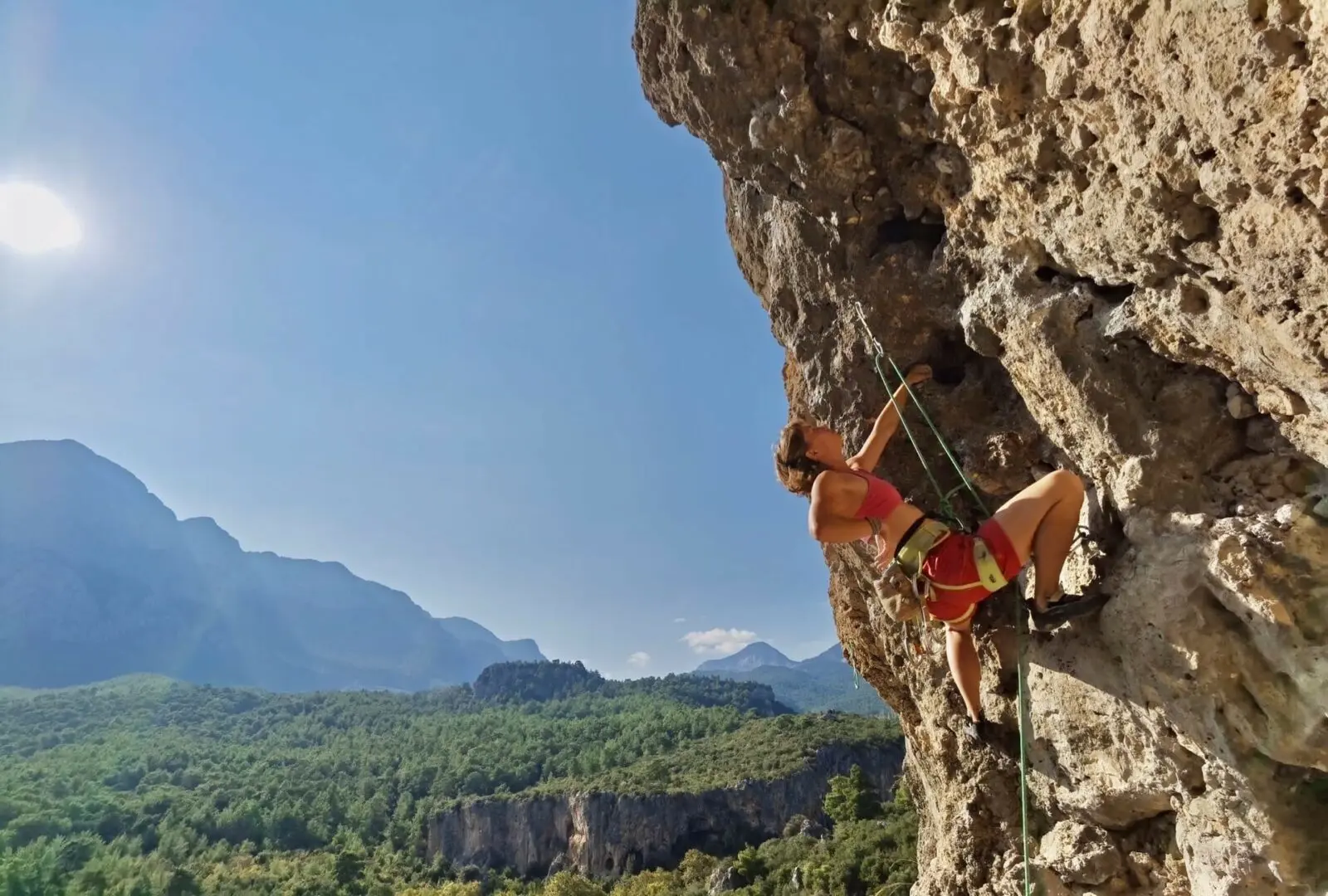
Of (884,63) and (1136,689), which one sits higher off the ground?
(884,63)

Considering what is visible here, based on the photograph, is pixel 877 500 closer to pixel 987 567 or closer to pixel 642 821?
pixel 987 567

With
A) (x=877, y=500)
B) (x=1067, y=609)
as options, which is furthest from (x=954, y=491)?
(x=1067, y=609)

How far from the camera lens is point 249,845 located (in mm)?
61812

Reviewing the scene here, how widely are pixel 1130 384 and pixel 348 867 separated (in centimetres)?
6507

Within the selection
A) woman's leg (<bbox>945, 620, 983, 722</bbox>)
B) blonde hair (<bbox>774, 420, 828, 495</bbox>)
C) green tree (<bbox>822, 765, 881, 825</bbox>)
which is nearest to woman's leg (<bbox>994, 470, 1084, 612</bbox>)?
woman's leg (<bbox>945, 620, 983, 722</bbox>)

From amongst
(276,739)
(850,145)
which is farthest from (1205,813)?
(276,739)

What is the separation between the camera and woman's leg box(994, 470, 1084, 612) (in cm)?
389

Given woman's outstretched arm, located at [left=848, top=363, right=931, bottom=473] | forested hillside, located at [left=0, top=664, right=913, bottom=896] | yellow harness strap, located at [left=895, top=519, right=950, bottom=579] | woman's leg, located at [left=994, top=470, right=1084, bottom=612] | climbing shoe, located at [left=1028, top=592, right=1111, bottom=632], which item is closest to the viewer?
climbing shoe, located at [left=1028, top=592, right=1111, bottom=632]

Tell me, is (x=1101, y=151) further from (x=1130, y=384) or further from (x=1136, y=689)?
(x=1136, y=689)

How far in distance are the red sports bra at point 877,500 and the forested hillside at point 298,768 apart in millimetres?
56411

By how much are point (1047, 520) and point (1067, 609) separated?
454mm

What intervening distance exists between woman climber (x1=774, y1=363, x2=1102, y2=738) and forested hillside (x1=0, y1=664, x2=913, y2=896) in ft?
184

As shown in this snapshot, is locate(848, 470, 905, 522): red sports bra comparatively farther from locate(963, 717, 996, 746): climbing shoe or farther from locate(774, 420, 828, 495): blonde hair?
locate(963, 717, 996, 746): climbing shoe

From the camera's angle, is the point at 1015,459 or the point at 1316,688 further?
the point at 1015,459
